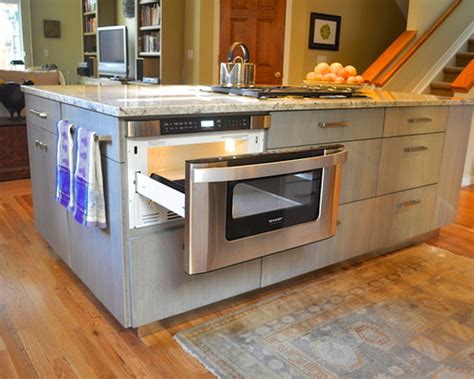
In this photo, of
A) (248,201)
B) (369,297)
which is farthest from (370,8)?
(248,201)

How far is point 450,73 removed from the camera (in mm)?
4980

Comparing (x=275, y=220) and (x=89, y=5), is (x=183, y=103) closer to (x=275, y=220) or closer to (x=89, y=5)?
(x=275, y=220)

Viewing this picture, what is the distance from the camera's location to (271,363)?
5.32 feet

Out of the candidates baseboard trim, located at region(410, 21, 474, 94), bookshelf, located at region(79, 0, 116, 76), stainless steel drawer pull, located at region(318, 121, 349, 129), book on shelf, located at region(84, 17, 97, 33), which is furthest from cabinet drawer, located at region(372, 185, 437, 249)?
book on shelf, located at region(84, 17, 97, 33)

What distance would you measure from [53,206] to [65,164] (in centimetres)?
49

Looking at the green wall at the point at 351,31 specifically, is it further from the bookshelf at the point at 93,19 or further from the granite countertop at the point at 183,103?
the granite countertop at the point at 183,103

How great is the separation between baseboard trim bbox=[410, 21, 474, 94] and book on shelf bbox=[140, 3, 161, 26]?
10.1 ft

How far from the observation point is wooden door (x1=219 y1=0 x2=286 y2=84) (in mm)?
5199

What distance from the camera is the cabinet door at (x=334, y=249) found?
206 cm

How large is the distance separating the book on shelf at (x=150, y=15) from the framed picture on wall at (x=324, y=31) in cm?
189

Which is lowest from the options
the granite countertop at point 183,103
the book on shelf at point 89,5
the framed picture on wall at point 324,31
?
the granite countertop at point 183,103

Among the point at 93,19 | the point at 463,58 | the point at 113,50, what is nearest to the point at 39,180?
the point at 463,58

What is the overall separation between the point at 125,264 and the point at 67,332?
0.42m

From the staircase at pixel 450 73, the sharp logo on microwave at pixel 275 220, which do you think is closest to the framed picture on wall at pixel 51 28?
the staircase at pixel 450 73
